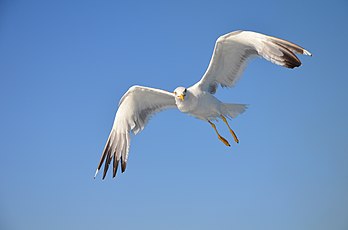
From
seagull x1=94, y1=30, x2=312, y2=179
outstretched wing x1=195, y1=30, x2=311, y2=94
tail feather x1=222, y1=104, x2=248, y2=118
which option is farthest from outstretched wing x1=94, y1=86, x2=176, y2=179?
tail feather x1=222, y1=104, x2=248, y2=118

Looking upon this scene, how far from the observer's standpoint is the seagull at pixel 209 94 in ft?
22.5

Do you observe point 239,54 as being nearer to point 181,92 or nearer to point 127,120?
point 181,92

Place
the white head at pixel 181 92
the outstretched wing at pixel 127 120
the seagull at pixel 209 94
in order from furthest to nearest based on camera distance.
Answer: the outstretched wing at pixel 127 120, the white head at pixel 181 92, the seagull at pixel 209 94

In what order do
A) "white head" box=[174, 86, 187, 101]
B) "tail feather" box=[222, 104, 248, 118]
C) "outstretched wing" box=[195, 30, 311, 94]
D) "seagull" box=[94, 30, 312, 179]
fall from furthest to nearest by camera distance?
"tail feather" box=[222, 104, 248, 118] < "white head" box=[174, 86, 187, 101] < "seagull" box=[94, 30, 312, 179] < "outstretched wing" box=[195, 30, 311, 94]

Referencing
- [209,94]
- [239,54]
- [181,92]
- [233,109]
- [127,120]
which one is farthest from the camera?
[127,120]

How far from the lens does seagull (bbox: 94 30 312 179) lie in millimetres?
6854

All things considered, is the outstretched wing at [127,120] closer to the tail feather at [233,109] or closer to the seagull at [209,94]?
the seagull at [209,94]

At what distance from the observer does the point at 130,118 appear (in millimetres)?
8930

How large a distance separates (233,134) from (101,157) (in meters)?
3.17

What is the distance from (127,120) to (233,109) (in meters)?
2.50

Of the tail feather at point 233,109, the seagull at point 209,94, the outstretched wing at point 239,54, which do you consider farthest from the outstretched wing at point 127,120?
the tail feather at point 233,109

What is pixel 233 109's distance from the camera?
7.94m

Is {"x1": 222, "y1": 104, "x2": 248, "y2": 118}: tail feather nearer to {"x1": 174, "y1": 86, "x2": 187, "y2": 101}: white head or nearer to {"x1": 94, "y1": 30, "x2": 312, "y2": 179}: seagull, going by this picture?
{"x1": 94, "y1": 30, "x2": 312, "y2": 179}: seagull

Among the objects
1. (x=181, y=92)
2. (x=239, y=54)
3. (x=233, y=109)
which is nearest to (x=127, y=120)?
(x=181, y=92)
